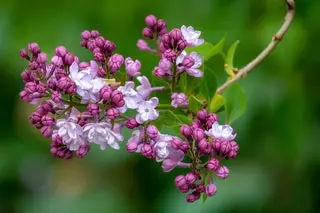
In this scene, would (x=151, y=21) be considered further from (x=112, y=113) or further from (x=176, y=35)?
(x=112, y=113)

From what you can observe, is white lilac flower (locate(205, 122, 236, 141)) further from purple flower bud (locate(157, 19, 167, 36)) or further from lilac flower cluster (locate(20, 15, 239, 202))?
purple flower bud (locate(157, 19, 167, 36))

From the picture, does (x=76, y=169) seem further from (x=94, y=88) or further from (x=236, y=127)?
(x=94, y=88)

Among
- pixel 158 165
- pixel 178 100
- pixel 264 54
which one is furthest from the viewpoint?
pixel 158 165

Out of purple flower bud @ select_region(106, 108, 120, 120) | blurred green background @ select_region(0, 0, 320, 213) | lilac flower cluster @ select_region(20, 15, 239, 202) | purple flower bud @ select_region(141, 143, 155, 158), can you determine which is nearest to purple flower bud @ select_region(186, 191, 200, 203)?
lilac flower cluster @ select_region(20, 15, 239, 202)

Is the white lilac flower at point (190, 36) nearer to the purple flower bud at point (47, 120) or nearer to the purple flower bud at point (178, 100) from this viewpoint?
the purple flower bud at point (178, 100)

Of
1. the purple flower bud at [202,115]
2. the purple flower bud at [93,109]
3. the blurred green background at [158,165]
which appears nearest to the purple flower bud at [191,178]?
the purple flower bud at [202,115]

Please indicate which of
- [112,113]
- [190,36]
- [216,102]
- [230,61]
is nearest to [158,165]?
[230,61]
